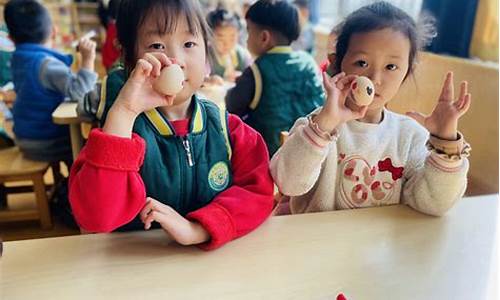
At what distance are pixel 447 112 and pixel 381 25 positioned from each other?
0.13 meters

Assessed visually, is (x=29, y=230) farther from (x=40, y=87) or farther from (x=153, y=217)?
(x=40, y=87)

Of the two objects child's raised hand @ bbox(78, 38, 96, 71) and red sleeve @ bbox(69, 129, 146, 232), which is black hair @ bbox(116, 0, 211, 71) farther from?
child's raised hand @ bbox(78, 38, 96, 71)

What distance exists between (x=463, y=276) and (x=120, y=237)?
0.38 meters

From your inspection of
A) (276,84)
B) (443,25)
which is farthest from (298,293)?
(443,25)

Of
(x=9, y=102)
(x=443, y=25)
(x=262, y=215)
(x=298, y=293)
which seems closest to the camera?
(x=298, y=293)

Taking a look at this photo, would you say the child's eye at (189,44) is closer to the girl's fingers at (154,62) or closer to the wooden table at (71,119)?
the girl's fingers at (154,62)

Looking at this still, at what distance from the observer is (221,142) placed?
0.52 m

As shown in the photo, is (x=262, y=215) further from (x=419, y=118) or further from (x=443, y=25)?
(x=443, y=25)

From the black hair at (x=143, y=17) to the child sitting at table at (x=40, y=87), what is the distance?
1.77 ft

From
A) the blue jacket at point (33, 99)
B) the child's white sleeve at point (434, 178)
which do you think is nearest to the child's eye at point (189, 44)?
the child's white sleeve at point (434, 178)

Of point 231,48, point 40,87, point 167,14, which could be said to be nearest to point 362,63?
point 167,14

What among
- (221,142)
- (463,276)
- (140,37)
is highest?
(140,37)

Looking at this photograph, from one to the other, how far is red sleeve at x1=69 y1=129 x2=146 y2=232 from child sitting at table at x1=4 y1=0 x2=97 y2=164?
569mm

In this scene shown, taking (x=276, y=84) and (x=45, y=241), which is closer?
(x=45, y=241)
